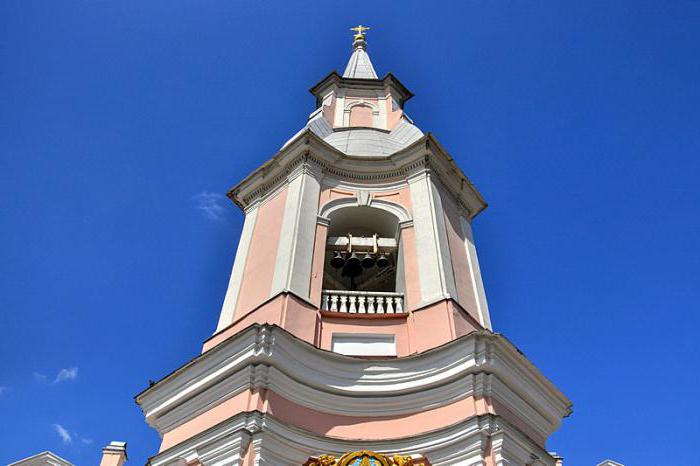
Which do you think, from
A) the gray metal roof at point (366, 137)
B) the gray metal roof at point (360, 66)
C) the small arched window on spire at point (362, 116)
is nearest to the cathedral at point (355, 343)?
the gray metal roof at point (366, 137)

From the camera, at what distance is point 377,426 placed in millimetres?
9883

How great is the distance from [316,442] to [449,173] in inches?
281

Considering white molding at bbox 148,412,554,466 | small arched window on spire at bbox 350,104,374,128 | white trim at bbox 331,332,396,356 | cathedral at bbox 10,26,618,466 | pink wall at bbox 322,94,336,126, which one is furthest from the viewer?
small arched window on spire at bbox 350,104,374,128

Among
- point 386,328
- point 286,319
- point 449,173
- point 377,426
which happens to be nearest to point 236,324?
point 286,319

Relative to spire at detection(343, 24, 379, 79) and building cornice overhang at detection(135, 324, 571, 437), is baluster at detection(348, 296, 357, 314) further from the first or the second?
spire at detection(343, 24, 379, 79)

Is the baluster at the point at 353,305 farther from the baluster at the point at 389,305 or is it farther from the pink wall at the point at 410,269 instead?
the pink wall at the point at 410,269

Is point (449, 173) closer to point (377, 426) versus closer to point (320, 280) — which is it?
point (320, 280)

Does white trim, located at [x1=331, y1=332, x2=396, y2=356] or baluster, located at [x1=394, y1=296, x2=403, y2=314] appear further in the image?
baluster, located at [x1=394, y1=296, x2=403, y2=314]

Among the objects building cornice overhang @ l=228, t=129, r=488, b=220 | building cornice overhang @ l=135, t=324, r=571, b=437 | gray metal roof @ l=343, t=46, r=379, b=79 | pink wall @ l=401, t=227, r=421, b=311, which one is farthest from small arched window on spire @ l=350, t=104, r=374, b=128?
building cornice overhang @ l=135, t=324, r=571, b=437

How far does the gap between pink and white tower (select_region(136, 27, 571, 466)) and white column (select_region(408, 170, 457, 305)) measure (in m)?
0.03

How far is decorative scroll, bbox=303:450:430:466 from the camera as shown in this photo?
29.7 ft

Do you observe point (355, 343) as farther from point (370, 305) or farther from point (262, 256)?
point (262, 256)

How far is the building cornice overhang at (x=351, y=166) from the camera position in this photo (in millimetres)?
14211

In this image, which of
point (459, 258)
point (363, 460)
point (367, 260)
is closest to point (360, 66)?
point (367, 260)
